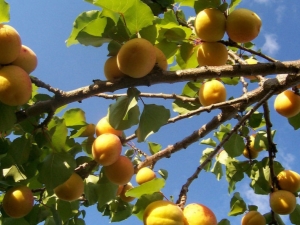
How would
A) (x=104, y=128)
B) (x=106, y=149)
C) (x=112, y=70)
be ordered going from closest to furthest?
1. (x=112, y=70)
2. (x=106, y=149)
3. (x=104, y=128)

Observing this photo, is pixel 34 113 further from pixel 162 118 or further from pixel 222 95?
pixel 222 95

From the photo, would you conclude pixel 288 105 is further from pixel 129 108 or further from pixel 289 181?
pixel 129 108

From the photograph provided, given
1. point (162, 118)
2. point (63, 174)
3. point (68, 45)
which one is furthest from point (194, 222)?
point (68, 45)

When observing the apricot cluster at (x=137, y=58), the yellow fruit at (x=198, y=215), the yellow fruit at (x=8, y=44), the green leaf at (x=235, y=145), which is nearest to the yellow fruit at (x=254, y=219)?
the green leaf at (x=235, y=145)

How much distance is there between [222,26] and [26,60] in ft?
2.70

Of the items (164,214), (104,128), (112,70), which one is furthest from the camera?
(104,128)

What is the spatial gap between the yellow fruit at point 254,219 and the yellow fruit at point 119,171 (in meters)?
0.81

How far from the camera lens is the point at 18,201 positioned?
1565 mm

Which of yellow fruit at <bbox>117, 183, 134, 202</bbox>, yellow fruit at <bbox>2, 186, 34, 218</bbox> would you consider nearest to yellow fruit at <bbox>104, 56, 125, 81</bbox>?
yellow fruit at <bbox>2, 186, 34, 218</bbox>

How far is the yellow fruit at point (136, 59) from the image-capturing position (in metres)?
1.25

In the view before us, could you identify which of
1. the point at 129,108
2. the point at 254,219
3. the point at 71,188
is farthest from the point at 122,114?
the point at 254,219

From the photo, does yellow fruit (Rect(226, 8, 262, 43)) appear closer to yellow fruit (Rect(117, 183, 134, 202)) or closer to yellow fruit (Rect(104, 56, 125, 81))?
yellow fruit (Rect(104, 56, 125, 81))

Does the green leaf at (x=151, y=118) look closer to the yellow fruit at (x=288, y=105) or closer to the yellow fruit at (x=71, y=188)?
the yellow fruit at (x=71, y=188)

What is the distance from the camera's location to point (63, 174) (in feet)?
4.86
